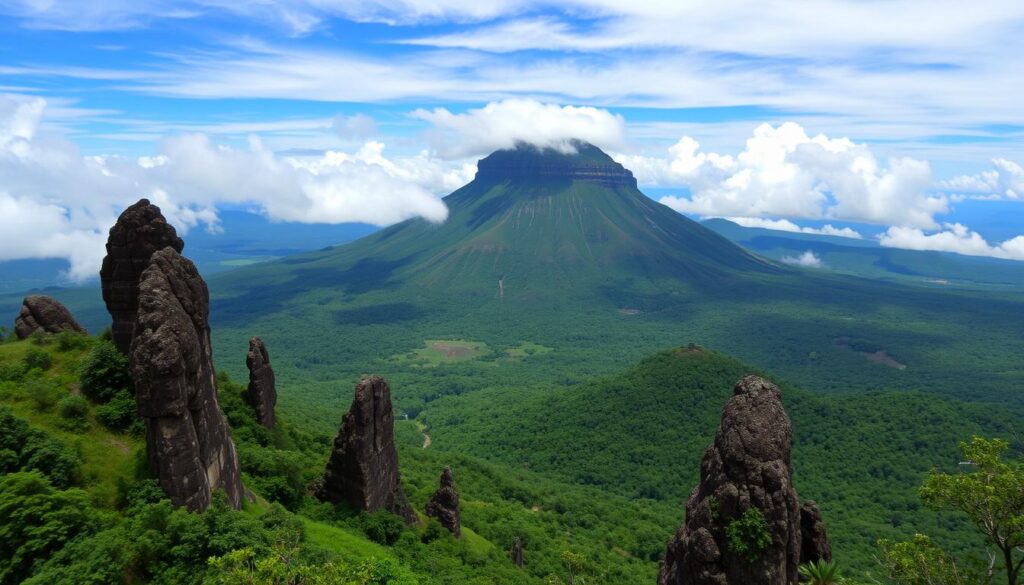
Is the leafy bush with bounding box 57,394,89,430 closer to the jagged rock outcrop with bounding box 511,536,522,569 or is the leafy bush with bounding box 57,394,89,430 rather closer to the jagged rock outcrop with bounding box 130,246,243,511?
the jagged rock outcrop with bounding box 130,246,243,511

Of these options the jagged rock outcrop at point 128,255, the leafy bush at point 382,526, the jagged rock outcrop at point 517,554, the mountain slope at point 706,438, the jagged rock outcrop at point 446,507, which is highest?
the jagged rock outcrop at point 128,255

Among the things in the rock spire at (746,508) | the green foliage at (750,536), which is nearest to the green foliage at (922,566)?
the rock spire at (746,508)

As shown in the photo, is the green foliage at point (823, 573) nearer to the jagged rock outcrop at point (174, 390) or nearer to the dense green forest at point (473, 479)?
the dense green forest at point (473, 479)

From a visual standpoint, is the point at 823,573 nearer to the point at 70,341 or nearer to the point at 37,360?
the point at 37,360

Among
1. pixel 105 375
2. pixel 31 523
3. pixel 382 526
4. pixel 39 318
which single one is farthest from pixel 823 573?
pixel 39 318

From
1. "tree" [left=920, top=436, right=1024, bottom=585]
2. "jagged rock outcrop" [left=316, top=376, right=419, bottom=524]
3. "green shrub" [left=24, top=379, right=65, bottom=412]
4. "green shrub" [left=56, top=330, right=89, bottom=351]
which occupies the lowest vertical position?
"jagged rock outcrop" [left=316, top=376, right=419, bottom=524]

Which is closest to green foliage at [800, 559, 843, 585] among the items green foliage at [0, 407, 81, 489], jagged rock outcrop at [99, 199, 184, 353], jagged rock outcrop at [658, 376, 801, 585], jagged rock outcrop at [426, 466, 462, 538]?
jagged rock outcrop at [658, 376, 801, 585]
